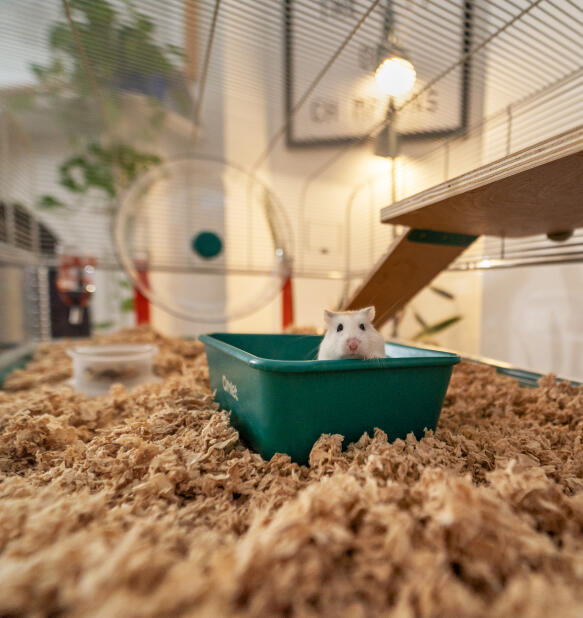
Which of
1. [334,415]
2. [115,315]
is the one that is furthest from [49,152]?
[334,415]

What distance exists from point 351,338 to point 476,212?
512 mm

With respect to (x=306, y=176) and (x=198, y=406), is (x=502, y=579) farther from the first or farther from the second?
(x=306, y=176)

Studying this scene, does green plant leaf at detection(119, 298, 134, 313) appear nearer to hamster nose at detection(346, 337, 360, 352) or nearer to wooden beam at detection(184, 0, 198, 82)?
wooden beam at detection(184, 0, 198, 82)

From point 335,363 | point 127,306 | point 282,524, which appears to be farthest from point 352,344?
point 127,306

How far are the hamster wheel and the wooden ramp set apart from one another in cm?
83

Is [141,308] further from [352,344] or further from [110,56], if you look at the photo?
[352,344]

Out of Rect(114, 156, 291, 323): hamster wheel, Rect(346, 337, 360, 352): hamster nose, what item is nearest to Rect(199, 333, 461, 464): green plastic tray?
Rect(346, 337, 360, 352): hamster nose

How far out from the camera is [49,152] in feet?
8.06

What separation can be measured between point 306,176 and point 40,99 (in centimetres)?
174

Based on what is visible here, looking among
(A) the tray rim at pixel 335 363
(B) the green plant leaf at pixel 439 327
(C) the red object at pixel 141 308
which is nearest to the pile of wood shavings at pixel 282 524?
(A) the tray rim at pixel 335 363

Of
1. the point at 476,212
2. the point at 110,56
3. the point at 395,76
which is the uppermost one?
the point at 110,56

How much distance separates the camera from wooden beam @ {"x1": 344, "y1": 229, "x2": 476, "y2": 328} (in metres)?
1.14

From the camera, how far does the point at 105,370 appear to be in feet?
3.94

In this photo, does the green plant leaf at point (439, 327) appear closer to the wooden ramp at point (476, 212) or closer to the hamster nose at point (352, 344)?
the wooden ramp at point (476, 212)
